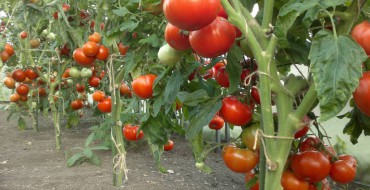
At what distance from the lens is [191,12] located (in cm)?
54

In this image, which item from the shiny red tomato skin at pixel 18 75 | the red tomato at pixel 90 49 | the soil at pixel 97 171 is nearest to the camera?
the red tomato at pixel 90 49

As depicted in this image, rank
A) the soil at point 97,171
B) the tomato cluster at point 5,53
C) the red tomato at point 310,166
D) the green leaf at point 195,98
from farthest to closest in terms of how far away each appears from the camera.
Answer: the tomato cluster at point 5,53, the soil at point 97,171, the green leaf at point 195,98, the red tomato at point 310,166

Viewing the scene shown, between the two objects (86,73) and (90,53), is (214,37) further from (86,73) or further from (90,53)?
(86,73)

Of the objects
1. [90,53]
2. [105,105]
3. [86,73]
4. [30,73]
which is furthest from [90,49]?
[30,73]

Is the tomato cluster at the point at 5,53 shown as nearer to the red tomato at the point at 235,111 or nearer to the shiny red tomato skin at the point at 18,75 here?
the shiny red tomato skin at the point at 18,75

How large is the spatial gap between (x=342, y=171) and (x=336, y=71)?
1.41 ft

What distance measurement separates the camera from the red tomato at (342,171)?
844 millimetres

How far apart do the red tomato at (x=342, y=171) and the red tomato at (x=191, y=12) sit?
501 millimetres

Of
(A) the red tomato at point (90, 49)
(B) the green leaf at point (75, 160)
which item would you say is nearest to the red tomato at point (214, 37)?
(A) the red tomato at point (90, 49)

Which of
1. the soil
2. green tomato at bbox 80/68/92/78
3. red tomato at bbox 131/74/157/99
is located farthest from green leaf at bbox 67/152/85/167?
red tomato at bbox 131/74/157/99

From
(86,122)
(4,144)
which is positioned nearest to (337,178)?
(4,144)

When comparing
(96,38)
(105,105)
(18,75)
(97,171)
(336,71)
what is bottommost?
(97,171)

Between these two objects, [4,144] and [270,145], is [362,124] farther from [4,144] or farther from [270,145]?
[4,144]

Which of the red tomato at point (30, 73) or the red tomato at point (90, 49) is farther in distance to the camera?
the red tomato at point (30, 73)
